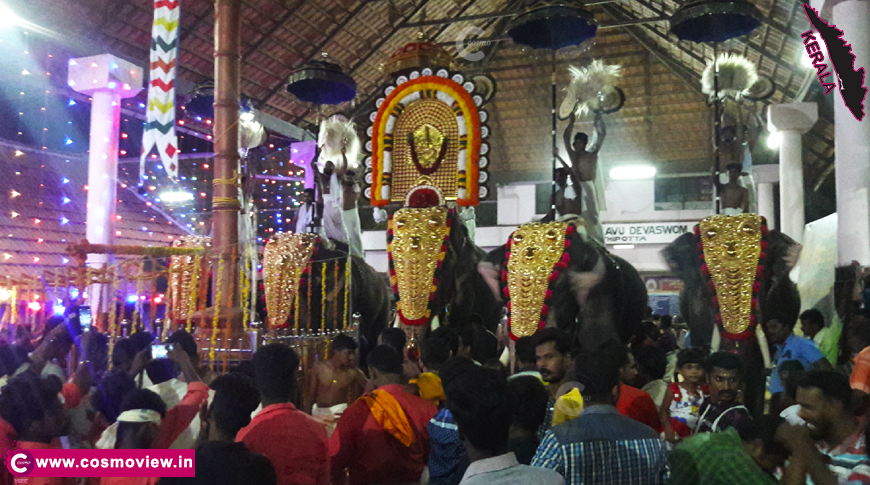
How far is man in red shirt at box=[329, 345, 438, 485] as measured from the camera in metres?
2.93

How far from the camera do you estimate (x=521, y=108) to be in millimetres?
16516

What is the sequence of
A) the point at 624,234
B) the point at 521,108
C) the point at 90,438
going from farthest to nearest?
the point at 521,108, the point at 624,234, the point at 90,438

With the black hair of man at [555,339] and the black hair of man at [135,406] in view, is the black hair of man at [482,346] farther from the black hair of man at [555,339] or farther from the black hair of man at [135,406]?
the black hair of man at [135,406]

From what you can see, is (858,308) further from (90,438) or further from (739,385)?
(90,438)

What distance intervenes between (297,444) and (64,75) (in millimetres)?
9257

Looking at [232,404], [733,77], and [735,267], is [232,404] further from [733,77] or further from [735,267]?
[733,77]

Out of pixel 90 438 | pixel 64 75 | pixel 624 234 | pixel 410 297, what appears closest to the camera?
pixel 90 438

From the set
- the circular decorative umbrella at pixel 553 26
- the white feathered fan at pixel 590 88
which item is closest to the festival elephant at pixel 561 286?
the circular decorative umbrella at pixel 553 26

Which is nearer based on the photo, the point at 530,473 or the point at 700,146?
the point at 530,473

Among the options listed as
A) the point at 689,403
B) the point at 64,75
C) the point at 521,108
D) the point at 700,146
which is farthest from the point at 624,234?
the point at 689,403

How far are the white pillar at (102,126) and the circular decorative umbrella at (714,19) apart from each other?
700 centimetres

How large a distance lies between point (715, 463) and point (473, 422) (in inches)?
29.1

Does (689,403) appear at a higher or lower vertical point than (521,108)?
lower

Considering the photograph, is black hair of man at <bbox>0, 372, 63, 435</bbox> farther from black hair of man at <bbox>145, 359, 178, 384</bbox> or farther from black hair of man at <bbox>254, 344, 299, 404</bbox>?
black hair of man at <bbox>145, 359, 178, 384</bbox>
